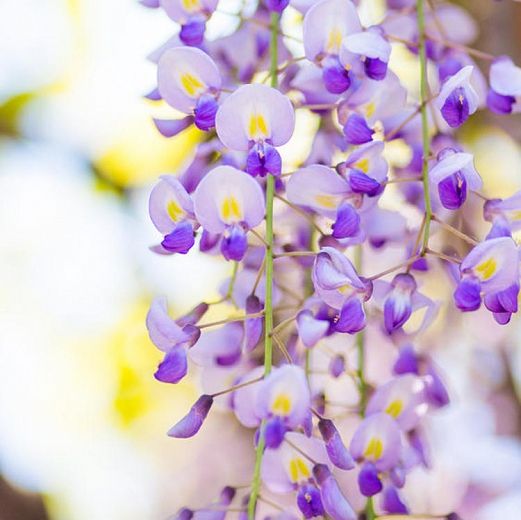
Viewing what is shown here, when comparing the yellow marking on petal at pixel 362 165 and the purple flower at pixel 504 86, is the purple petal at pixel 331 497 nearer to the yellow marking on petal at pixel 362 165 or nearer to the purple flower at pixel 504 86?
the yellow marking on petal at pixel 362 165

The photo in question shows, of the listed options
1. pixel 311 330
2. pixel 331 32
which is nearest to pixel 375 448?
pixel 311 330

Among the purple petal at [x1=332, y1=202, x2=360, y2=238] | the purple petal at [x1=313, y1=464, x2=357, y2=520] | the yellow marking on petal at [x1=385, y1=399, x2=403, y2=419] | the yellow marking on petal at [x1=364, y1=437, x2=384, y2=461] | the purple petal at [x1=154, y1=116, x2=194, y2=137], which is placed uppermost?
the purple petal at [x1=154, y1=116, x2=194, y2=137]

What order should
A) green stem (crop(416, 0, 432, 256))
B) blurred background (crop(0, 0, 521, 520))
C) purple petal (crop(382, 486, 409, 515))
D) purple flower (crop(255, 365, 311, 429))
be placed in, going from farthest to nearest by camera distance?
blurred background (crop(0, 0, 521, 520)) → purple petal (crop(382, 486, 409, 515)) → green stem (crop(416, 0, 432, 256)) → purple flower (crop(255, 365, 311, 429))

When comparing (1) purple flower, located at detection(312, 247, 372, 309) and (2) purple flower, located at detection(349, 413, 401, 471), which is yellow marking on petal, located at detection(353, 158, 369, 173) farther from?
(2) purple flower, located at detection(349, 413, 401, 471)

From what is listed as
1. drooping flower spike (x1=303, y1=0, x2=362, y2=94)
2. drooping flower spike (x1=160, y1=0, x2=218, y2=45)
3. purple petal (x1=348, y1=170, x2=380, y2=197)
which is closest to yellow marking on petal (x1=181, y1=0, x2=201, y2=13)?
drooping flower spike (x1=160, y1=0, x2=218, y2=45)

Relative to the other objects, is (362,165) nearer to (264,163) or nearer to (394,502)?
(264,163)
